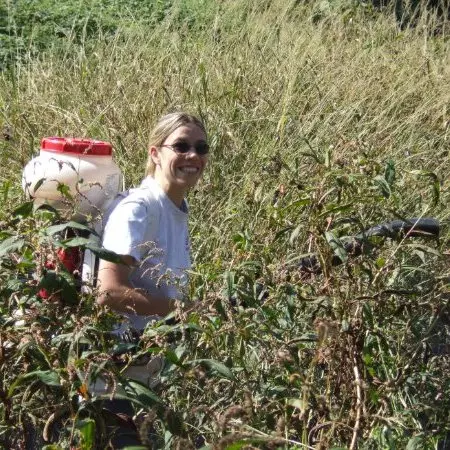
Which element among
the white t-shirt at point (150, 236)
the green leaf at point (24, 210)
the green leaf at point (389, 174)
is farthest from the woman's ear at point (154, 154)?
the green leaf at point (24, 210)

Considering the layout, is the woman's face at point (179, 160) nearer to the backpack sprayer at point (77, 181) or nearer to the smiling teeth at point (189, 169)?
the smiling teeth at point (189, 169)

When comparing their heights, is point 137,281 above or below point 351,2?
below

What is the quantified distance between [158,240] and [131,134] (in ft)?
8.47

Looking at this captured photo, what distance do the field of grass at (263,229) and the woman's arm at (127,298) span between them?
0.20m

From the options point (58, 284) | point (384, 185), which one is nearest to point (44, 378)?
point (58, 284)

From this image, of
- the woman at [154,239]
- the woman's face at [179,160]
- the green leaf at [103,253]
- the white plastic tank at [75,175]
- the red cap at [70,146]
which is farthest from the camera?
the woman's face at [179,160]

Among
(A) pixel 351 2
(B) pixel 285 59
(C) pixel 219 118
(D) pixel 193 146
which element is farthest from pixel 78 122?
(A) pixel 351 2

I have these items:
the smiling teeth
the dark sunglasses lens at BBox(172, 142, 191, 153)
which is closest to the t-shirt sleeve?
the smiling teeth

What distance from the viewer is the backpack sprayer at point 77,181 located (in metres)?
3.59

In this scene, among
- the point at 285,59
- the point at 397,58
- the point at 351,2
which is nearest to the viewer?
the point at 285,59

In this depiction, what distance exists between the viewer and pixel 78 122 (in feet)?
21.9

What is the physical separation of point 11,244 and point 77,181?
0.93 metres

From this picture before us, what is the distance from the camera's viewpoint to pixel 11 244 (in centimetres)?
278

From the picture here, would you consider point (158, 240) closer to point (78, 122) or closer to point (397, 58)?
point (78, 122)
